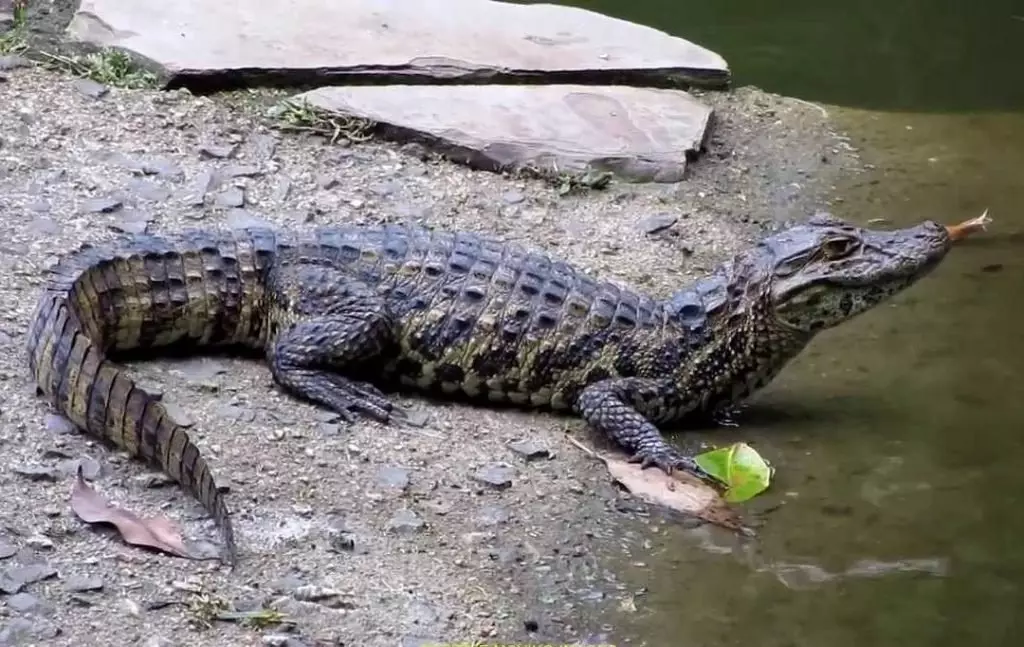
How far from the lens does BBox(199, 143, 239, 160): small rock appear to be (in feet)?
18.6

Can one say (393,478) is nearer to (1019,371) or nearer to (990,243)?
(1019,371)

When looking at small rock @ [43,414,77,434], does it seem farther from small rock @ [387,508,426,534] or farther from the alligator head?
the alligator head

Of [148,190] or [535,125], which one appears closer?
[148,190]

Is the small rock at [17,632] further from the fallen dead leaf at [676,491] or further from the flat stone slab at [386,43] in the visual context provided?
the flat stone slab at [386,43]

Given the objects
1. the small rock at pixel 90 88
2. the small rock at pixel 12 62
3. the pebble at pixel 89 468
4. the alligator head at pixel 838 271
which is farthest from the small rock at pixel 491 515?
the small rock at pixel 12 62

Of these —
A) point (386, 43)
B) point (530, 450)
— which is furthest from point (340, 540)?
point (386, 43)

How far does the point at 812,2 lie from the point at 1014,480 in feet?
19.1

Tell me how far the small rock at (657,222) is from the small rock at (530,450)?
5.44 feet

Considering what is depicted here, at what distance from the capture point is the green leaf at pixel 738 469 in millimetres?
4109

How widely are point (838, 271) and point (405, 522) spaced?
63.7 inches

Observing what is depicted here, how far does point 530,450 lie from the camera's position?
13.8ft

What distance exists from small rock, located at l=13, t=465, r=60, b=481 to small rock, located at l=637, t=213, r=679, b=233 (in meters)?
2.78

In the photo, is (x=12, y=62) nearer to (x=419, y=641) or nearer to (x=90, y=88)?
(x=90, y=88)

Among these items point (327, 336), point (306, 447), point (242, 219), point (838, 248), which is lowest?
point (306, 447)
